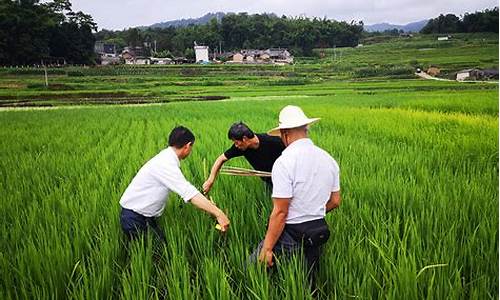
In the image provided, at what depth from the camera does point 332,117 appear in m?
8.17

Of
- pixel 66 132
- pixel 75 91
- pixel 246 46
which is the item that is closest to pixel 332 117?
pixel 66 132

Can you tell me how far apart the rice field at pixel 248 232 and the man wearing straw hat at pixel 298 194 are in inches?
3.7

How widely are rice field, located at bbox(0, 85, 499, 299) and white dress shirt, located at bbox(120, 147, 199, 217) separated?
0.18 m

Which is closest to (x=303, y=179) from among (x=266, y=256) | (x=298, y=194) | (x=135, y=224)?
(x=298, y=194)

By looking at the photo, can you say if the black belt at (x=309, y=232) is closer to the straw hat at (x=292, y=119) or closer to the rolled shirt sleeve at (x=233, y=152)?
the straw hat at (x=292, y=119)

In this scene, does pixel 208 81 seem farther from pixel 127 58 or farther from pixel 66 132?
pixel 66 132

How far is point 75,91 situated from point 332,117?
15.1m

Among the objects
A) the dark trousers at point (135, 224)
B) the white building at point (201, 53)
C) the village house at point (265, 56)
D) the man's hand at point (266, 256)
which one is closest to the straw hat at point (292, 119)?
the man's hand at point (266, 256)

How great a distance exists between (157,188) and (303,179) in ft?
2.73

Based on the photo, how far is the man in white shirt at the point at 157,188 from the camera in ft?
6.26

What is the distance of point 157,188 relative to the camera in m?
2.05

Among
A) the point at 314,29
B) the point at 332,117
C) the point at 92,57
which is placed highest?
the point at 314,29

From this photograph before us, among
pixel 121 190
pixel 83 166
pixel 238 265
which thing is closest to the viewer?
pixel 238 265

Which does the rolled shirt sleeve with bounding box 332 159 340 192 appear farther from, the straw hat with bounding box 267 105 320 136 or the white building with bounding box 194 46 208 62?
the white building with bounding box 194 46 208 62
